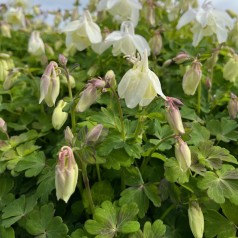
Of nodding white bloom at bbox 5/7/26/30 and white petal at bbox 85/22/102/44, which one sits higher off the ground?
white petal at bbox 85/22/102/44

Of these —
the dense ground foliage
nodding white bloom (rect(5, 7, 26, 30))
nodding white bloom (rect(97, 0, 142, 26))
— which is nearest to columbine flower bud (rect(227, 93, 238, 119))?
the dense ground foliage

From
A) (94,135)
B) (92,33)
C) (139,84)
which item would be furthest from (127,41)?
(94,135)

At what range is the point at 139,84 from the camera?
4.67 feet

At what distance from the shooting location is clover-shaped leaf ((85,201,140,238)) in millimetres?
1407

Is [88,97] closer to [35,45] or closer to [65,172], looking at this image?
[65,172]

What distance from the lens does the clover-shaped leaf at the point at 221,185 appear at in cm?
148

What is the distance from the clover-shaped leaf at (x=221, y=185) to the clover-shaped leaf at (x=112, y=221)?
10.2 inches

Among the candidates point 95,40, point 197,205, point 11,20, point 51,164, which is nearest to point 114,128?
point 51,164

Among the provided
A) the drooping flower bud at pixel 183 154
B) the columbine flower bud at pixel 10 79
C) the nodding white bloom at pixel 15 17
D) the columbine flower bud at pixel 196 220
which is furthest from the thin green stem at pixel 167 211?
the nodding white bloom at pixel 15 17

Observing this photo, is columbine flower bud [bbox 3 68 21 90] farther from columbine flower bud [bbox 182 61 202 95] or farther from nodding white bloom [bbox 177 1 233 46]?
nodding white bloom [bbox 177 1 233 46]

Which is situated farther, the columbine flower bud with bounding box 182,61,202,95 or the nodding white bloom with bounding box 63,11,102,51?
the nodding white bloom with bounding box 63,11,102,51

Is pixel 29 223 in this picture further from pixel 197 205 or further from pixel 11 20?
pixel 11 20

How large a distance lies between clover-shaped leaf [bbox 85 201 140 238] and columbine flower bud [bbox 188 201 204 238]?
187 mm

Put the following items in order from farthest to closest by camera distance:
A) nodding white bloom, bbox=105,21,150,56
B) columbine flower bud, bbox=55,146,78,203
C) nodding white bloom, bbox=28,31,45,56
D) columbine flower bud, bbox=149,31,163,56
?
nodding white bloom, bbox=28,31,45,56 → columbine flower bud, bbox=149,31,163,56 → nodding white bloom, bbox=105,21,150,56 → columbine flower bud, bbox=55,146,78,203
